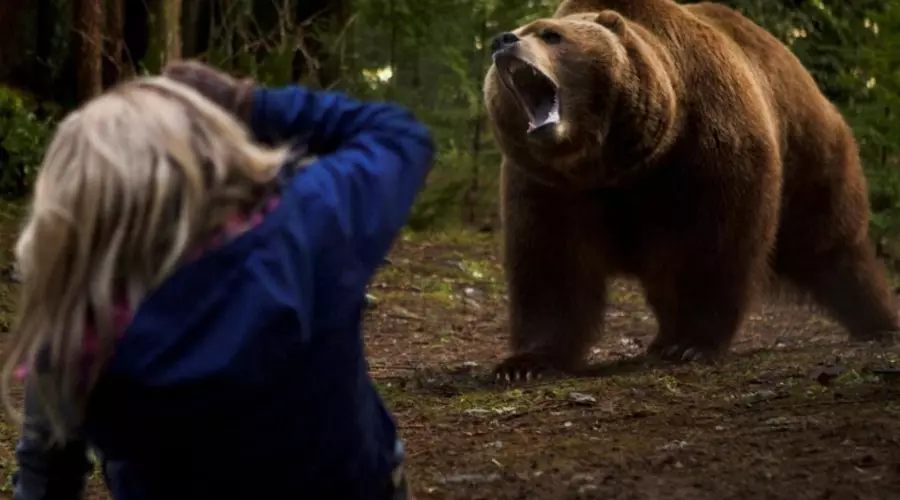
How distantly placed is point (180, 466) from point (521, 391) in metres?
2.91

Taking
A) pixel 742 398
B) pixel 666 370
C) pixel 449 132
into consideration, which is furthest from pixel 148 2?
pixel 742 398

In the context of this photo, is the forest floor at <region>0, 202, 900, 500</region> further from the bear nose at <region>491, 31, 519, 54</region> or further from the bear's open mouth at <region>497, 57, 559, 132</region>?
the bear nose at <region>491, 31, 519, 54</region>

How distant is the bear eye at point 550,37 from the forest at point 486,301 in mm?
1441

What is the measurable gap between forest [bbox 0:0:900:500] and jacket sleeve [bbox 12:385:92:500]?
116cm

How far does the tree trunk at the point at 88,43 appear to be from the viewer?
10117mm

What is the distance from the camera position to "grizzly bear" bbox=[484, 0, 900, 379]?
5.41 m

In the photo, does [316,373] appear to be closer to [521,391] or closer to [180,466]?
Result: [180,466]

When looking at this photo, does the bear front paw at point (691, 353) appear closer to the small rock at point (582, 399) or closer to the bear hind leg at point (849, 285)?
the small rock at point (582, 399)

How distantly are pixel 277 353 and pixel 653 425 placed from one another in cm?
230

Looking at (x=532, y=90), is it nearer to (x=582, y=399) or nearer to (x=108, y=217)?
(x=582, y=399)

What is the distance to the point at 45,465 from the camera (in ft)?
8.57

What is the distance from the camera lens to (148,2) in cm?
1080

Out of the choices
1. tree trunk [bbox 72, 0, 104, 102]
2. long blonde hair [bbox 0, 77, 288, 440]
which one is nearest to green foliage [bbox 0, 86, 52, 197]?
tree trunk [bbox 72, 0, 104, 102]

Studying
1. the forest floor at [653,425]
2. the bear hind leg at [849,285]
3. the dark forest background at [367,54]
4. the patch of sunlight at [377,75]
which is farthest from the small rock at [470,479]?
the patch of sunlight at [377,75]
